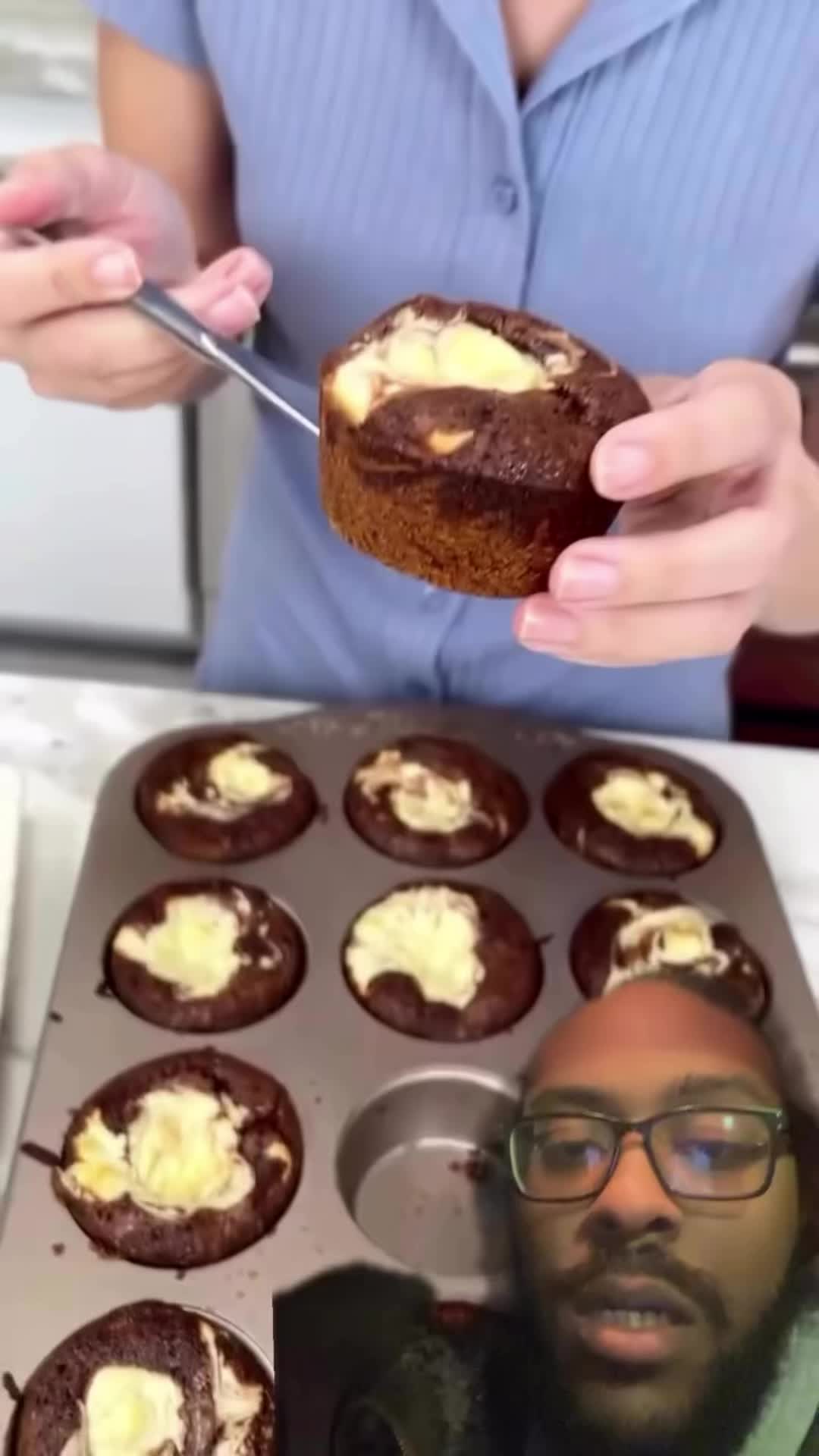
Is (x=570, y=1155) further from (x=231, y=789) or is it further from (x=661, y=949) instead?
(x=231, y=789)

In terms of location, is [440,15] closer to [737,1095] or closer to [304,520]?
[304,520]

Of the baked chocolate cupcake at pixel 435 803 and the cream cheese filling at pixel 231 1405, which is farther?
the baked chocolate cupcake at pixel 435 803

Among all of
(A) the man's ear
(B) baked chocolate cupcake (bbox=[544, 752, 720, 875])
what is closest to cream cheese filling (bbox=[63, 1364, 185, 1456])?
(A) the man's ear

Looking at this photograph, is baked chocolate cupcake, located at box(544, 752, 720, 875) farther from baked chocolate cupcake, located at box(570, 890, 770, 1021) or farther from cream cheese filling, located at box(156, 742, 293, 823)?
cream cheese filling, located at box(156, 742, 293, 823)

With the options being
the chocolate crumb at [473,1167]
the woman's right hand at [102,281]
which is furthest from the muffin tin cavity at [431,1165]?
the woman's right hand at [102,281]

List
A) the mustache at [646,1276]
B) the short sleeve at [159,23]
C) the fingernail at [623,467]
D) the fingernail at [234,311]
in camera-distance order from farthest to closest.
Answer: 1. the short sleeve at [159,23]
2. the fingernail at [234,311]
3. the mustache at [646,1276]
4. the fingernail at [623,467]

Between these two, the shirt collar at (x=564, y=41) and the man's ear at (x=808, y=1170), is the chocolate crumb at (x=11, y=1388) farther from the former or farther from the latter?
the shirt collar at (x=564, y=41)

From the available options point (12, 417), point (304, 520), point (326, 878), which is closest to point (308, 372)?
point (304, 520)

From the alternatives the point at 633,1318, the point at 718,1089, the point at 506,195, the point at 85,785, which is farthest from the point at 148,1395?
the point at 506,195
